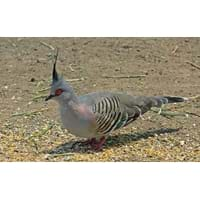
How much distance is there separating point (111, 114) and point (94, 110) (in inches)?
4.6

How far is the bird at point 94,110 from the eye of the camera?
3922mm

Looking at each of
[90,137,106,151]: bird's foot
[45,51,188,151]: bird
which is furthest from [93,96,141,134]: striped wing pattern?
[90,137,106,151]: bird's foot

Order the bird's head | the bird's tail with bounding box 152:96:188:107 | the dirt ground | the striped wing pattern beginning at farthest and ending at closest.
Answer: the bird's tail with bounding box 152:96:188:107 < the dirt ground < the striped wing pattern < the bird's head

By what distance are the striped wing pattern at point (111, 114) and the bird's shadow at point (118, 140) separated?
0.15 meters

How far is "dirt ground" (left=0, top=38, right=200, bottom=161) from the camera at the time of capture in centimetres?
412

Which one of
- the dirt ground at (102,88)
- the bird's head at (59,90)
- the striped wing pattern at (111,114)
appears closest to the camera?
the bird's head at (59,90)

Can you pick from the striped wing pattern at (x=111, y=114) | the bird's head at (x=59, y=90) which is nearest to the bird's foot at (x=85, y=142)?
the striped wing pattern at (x=111, y=114)

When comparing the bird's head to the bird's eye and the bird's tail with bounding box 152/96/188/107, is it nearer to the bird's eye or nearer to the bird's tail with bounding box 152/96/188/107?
the bird's eye

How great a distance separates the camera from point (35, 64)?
5.68 metres

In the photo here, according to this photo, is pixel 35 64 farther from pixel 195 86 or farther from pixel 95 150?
pixel 95 150

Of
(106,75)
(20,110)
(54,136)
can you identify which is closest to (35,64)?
(106,75)

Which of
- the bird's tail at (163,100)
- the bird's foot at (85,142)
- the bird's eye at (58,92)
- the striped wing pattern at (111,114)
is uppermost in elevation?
the bird's eye at (58,92)

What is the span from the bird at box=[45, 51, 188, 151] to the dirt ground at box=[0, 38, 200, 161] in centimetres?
13

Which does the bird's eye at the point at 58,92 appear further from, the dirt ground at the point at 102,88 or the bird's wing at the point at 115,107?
the dirt ground at the point at 102,88
